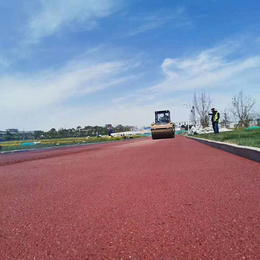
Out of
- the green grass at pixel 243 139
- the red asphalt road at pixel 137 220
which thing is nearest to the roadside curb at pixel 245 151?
the green grass at pixel 243 139

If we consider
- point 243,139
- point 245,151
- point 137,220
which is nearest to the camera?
point 137,220

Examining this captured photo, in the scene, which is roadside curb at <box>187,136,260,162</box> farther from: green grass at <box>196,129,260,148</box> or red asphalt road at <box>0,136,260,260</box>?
red asphalt road at <box>0,136,260,260</box>

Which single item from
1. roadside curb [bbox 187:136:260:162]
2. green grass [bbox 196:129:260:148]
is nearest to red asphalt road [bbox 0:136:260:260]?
roadside curb [bbox 187:136:260:162]

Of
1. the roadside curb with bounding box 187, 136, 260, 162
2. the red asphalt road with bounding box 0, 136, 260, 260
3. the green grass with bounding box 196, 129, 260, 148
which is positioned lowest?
the red asphalt road with bounding box 0, 136, 260, 260

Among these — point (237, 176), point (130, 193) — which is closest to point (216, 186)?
point (237, 176)

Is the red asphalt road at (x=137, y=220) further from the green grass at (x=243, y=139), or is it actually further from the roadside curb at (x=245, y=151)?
the green grass at (x=243, y=139)

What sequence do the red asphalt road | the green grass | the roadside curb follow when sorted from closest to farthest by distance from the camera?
1. the red asphalt road
2. the roadside curb
3. the green grass

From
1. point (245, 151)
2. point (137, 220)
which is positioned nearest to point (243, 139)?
point (245, 151)

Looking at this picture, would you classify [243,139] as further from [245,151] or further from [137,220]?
[137,220]

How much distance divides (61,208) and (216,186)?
218 cm

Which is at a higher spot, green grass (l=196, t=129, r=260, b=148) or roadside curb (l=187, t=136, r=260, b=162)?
green grass (l=196, t=129, r=260, b=148)

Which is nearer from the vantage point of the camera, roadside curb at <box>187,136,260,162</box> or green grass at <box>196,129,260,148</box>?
roadside curb at <box>187,136,260,162</box>

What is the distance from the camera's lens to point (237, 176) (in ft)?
12.4

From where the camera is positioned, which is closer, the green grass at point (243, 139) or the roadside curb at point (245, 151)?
the roadside curb at point (245, 151)
